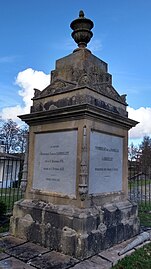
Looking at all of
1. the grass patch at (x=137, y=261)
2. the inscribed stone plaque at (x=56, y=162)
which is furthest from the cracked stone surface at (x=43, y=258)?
the inscribed stone plaque at (x=56, y=162)

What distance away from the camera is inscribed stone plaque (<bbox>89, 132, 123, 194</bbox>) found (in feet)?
14.8

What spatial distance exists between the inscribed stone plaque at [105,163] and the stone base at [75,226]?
385 mm

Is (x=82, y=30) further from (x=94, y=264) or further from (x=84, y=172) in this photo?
(x=94, y=264)

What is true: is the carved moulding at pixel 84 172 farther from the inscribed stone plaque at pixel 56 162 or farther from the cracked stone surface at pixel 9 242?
the cracked stone surface at pixel 9 242

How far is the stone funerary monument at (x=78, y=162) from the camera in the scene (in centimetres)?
419

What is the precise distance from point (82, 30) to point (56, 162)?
8.96ft

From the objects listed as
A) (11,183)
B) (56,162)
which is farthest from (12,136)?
(56,162)

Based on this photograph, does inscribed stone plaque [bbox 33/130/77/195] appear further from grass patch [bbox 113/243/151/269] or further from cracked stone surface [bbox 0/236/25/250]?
grass patch [bbox 113/243/151/269]

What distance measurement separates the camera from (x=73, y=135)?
15.0ft

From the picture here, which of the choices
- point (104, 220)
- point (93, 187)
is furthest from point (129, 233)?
point (93, 187)

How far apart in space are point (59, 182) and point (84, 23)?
3239 millimetres

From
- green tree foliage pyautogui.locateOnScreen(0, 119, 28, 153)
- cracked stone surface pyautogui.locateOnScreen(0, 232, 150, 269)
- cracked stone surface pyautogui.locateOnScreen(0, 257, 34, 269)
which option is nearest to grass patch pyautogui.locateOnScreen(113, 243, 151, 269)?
cracked stone surface pyautogui.locateOnScreen(0, 232, 150, 269)

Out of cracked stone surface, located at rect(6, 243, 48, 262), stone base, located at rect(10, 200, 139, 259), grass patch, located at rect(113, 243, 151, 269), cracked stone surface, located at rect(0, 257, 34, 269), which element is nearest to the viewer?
cracked stone surface, located at rect(0, 257, 34, 269)

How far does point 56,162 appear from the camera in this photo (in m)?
4.80
